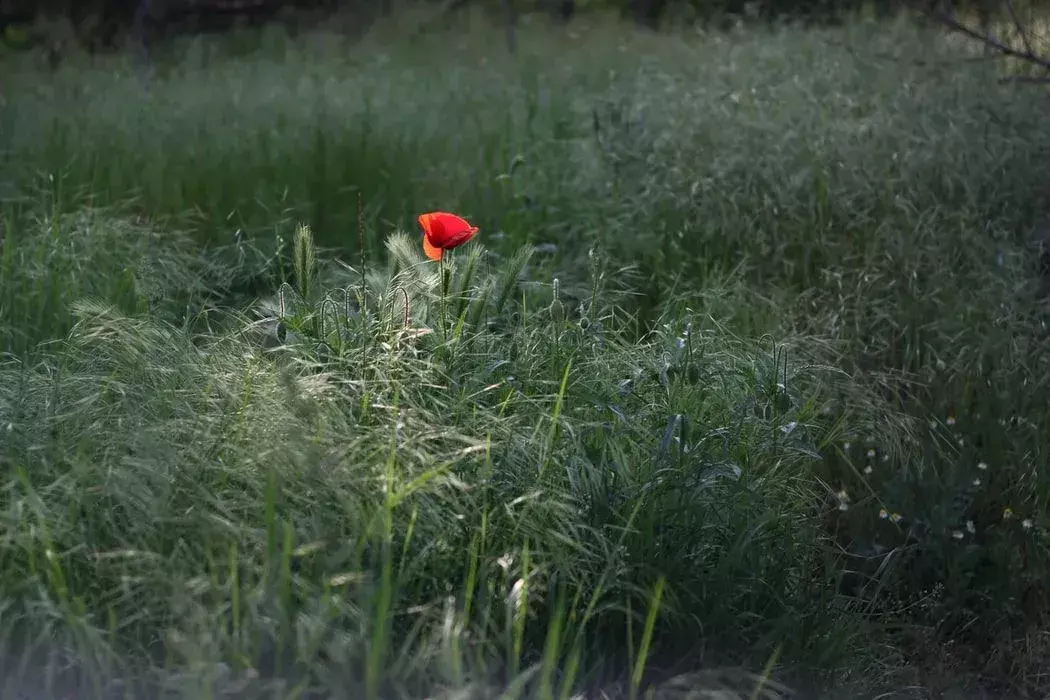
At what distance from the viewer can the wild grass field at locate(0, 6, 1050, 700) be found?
2.06m

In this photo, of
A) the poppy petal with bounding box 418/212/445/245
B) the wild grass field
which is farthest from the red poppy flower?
the wild grass field

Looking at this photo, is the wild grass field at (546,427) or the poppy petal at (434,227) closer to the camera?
the wild grass field at (546,427)

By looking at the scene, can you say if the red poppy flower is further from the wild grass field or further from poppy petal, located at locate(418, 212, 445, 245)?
the wild grass field

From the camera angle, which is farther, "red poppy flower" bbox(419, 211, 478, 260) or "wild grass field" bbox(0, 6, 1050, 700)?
"red poppy flower" bbox(419, 211, 478, 260)

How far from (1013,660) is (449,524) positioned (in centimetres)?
146

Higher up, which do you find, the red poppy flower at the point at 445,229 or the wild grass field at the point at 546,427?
the red poppy flower at the point at 445,229

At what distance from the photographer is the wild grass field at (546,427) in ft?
6.77

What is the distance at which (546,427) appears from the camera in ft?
8.43

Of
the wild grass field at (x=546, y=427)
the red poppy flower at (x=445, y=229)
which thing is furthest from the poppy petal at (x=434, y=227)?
the wild grass field at (x=546, y=427)

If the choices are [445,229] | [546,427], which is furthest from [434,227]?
[546,427]

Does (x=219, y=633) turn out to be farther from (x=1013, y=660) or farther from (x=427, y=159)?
(x=427, y=159)

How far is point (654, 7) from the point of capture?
13930mm

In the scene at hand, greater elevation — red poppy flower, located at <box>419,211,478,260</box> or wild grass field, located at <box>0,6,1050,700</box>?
red poppy flower, located at <box>419,211,478,260</box>

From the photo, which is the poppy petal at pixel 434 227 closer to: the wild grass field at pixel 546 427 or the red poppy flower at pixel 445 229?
the red poppy flower at pixel 445 229
